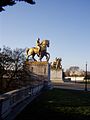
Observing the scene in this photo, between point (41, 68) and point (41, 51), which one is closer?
point (41, 68)

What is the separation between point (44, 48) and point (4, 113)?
39.5 meters

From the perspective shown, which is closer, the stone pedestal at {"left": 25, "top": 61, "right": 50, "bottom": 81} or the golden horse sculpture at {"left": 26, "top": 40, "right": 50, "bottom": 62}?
the stone pedestal at {"left": 25, "top": 61, "right": 50, "bottom": 81}

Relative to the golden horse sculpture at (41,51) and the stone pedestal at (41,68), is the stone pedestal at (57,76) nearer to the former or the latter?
the golden horse sculpture at (41,51)

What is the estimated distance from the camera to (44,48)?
49.8 meters

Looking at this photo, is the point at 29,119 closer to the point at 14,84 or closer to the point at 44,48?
the point at 14,84

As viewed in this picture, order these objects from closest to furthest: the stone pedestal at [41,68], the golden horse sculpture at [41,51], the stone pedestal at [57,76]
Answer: the stone pedestal at [41,68]
the golden horse sculpture at [41,51]
the stone pedestal at [57,76]

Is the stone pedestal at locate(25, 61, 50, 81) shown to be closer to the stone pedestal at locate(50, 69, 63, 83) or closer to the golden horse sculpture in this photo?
the golden horse sculpture

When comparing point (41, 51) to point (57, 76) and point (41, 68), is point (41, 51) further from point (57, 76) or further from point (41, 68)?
point (57, 76)

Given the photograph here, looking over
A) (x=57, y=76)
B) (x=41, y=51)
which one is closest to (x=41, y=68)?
(x=41, y=51)

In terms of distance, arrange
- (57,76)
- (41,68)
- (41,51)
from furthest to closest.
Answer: (57,76) < (41,51) < (41,68)

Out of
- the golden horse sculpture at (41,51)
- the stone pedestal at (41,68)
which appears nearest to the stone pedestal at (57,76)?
the golden horse sculpture at (41,51)

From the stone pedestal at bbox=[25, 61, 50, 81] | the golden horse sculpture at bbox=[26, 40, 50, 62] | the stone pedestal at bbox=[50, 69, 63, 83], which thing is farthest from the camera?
the stone pedestal at bbox=[50, 69, 63, 83]

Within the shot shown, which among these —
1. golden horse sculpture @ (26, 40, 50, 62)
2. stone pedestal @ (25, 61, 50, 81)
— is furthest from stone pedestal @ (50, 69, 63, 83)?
stone pedestal @ (25, 61, 50, 81)

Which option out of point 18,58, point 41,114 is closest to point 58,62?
point 18,58
